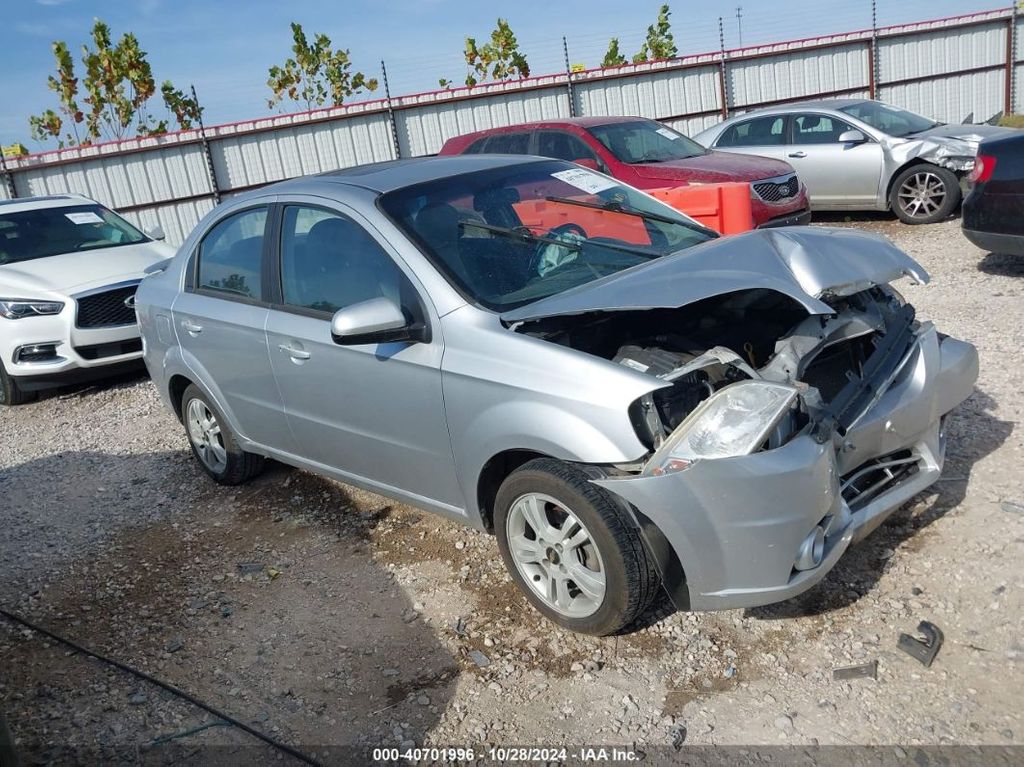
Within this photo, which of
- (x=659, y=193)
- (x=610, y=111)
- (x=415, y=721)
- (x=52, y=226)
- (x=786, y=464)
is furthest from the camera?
(x=610, y=111)

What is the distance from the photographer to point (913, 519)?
12.6ft

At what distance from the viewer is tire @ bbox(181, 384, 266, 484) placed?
5.13m

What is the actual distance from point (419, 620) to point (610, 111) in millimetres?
15928

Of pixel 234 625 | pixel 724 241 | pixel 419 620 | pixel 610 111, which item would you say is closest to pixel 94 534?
pixel 234 625

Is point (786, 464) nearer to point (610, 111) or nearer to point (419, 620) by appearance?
point (419, 620)

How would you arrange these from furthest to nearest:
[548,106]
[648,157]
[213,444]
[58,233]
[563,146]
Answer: [548,106], [563,146], [648,157], [58,233], [213,444]

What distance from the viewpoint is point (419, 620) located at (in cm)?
370

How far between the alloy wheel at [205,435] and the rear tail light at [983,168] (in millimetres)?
6139

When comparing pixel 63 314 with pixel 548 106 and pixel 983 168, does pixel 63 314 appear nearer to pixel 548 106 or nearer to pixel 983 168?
pixel 983 168

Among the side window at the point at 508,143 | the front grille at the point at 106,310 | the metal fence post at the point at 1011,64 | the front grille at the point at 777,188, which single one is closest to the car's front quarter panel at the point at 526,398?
the front grille at the point at 106,310

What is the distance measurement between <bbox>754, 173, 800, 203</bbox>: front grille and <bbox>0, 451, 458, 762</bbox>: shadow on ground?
6.21m

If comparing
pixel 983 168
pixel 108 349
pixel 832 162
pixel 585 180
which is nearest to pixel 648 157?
pixel 832 162

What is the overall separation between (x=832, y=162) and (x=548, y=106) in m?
7.95

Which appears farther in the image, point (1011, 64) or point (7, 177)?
point (1011, 64)
